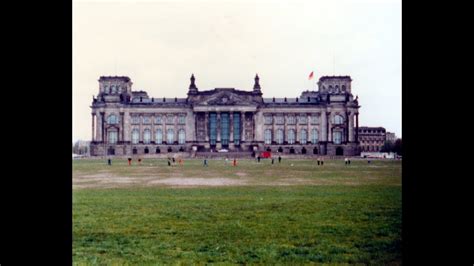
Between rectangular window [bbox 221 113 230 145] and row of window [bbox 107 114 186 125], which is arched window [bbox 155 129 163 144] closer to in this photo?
row of window [bbox 107 114 186 125]

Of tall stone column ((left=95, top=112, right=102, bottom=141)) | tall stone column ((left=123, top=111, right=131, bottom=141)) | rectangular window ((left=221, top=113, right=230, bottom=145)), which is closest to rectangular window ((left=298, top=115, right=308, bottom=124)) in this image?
rectangular window ((left=221, top=113, right=230, bottom=145))

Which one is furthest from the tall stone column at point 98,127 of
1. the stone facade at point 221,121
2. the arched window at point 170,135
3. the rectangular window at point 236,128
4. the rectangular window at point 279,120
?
the rectangular window at point 279,120

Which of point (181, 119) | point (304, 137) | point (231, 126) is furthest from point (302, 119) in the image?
point (181, 119)

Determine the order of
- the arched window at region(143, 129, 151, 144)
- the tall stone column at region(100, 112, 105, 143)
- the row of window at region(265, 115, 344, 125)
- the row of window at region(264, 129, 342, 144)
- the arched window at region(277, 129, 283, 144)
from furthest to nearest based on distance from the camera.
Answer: the arched window at region(143, 129, 151, 144)
the arched window at region(277, 129, 283, 144)
the row of window at region(265, 115, 344, 125)
the row of window at region(264, 129, 342, 144)
the tall stone column at region(100, 112, 105, 143)

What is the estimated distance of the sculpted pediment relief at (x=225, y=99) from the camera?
3597 inches

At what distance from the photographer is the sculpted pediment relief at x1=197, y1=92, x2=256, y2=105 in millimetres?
91375

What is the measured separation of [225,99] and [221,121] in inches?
173

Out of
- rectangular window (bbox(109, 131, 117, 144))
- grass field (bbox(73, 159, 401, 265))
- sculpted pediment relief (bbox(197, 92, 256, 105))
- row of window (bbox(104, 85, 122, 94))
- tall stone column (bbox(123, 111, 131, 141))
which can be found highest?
row of window (bbox(104, 85, 122, 94))

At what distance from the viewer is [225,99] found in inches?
3617

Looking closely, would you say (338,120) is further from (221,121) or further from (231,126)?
(221,121)

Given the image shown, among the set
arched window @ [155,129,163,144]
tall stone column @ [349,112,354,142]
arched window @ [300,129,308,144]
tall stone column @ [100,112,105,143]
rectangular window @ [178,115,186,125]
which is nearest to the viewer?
tall stone column @ [349,112,354,142]
